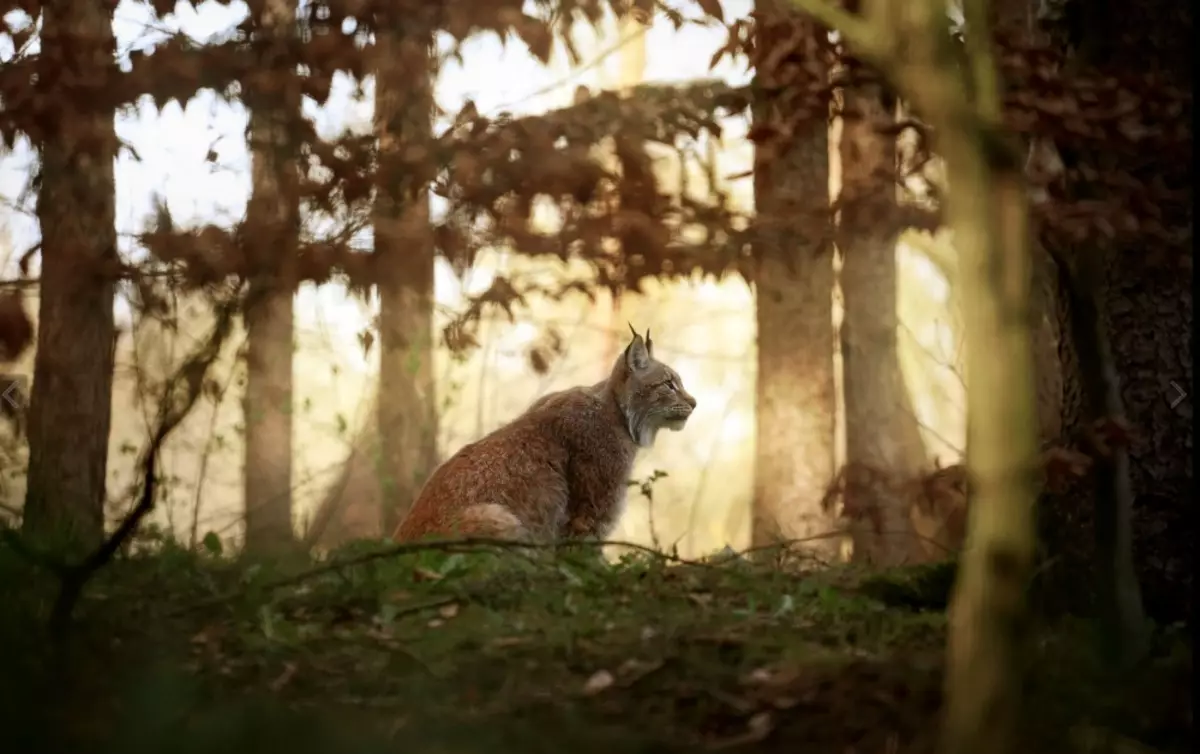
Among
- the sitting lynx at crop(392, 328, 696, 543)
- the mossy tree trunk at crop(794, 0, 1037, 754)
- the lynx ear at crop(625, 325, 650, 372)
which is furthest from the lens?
the lynx ear at crop(625, 325, 650, 372)

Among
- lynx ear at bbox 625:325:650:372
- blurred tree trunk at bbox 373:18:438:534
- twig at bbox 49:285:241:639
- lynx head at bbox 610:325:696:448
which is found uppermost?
blurred tree trunk at bbox 373:18:438:534

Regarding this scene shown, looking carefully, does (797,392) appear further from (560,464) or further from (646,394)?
(560,464)

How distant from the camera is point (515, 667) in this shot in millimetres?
3979

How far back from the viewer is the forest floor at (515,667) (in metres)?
3.27

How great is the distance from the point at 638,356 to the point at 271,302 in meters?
2.36

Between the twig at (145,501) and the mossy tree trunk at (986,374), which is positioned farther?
the twig at (145,501)

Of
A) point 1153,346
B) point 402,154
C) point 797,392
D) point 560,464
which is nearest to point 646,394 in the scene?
point 560,464

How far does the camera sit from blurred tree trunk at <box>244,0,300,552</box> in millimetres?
4973

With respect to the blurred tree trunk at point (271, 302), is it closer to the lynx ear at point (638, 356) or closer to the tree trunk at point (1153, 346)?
the lynx ear at point (638, 356)

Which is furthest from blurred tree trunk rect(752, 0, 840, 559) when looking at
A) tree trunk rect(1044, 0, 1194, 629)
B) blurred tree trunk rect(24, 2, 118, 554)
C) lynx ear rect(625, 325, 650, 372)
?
blurred tree trunk rect(24, 2, 118, 554)

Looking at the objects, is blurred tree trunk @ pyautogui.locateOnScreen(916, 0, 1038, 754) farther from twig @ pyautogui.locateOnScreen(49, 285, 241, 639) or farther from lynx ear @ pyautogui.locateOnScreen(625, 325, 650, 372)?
lynx ear @ pyautogui.locateOnScreen(625, 325, 650, 372)

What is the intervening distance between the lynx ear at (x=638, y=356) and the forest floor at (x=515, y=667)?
2.88 m

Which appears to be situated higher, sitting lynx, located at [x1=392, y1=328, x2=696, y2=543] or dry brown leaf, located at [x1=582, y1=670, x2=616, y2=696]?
sitting lynx, located at [x1=392, y1=328, x2=696, y2=543]

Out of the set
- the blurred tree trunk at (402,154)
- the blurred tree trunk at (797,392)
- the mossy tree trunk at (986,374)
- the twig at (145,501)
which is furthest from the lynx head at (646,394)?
the mossy tree trunk at (986,374)
